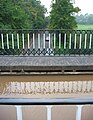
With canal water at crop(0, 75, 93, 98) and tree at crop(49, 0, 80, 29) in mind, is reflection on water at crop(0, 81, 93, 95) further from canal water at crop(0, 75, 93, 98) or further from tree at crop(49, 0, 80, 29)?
tree at crop(49, 0, 80, 29)

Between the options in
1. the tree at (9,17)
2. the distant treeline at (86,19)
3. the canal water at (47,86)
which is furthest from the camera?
the distant treeline at (86,19)

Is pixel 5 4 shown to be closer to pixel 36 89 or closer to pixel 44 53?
pixel 44 53

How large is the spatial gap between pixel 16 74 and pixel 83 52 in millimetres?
2023

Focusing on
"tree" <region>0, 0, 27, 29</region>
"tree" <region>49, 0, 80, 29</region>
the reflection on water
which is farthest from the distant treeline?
the reflection on water

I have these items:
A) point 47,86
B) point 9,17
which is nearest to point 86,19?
point 9,17

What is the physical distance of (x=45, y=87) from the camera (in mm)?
3943

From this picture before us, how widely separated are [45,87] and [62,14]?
742cm

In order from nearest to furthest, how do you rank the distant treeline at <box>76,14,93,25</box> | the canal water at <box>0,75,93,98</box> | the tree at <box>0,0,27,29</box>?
the canal water at <box>0,75,93,98</box> < the tree at <box>0,0,27,29</box> < the distant treeline at <box>76,14,93,25</box>

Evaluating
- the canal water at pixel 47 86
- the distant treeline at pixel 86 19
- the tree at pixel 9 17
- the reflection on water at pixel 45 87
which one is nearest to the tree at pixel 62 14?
the tree at pixel 9 17

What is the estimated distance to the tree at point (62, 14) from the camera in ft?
34.5

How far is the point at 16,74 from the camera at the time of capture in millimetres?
4574

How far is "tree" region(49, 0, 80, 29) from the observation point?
10523 mm

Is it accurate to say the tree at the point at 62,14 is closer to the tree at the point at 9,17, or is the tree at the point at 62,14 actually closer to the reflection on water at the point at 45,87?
the tree at the point at 9,17

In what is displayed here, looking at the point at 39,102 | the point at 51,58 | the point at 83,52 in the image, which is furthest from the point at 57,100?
the point at 83,52
